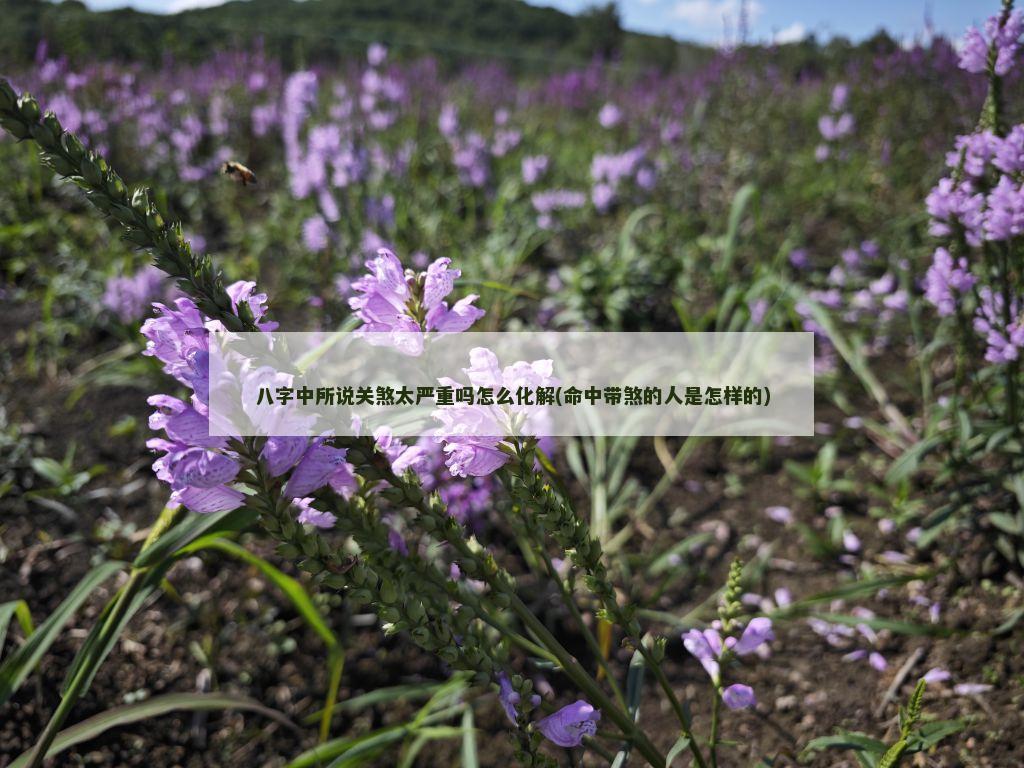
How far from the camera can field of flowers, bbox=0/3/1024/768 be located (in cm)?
98

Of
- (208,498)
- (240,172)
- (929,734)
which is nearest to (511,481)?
(208,498)

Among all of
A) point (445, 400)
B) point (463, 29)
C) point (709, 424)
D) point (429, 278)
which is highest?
point (463, 29)

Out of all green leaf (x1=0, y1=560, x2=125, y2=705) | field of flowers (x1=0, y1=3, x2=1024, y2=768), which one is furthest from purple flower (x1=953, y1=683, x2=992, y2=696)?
green leaf (x1=0, y1=560, x2=125, y2=705)

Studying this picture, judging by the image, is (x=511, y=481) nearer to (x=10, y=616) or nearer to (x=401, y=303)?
(x=401, y=303)

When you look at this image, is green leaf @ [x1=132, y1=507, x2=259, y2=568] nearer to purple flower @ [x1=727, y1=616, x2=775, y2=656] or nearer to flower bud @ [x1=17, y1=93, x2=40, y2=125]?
flower bud @ [x1=17, y1=93, x2=40, y2=125]

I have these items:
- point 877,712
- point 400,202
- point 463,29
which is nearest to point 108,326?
point 400,202

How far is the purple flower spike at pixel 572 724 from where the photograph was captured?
1.04 metres

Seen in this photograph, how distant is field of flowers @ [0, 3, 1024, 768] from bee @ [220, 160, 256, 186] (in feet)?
0.08

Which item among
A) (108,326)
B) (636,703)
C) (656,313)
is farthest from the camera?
(656,313)

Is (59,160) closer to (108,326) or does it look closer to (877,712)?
(877,712)

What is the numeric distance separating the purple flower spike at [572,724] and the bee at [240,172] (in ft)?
5.19

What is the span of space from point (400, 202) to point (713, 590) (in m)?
3.16

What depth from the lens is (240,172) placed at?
203 centimetres

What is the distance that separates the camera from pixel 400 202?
15.0ft
